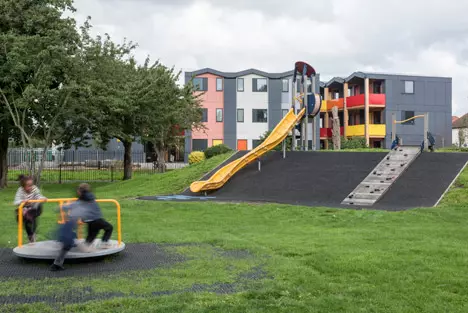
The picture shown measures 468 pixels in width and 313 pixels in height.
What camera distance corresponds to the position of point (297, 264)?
7.44 meters

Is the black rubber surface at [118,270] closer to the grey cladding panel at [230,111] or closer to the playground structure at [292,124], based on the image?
the playground structure at [292,124]

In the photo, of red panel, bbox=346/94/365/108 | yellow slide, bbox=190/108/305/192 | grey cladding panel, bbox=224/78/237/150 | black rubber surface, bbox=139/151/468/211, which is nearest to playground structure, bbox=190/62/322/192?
yellow slide, bbox=190/108/305/192

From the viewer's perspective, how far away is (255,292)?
5930 millimetres

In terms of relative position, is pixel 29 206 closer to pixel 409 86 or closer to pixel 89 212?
pixel 89 212

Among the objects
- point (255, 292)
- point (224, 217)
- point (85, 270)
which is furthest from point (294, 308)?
point (224, 217)

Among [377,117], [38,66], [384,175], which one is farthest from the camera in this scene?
[377,117]

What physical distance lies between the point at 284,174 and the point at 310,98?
5.41m

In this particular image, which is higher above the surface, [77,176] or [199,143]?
[199,143]

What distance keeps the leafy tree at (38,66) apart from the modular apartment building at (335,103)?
31.2m

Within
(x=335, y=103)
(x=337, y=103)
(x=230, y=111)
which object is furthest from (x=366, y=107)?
(x=230, y=111)

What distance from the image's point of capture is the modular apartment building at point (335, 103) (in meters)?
53.2

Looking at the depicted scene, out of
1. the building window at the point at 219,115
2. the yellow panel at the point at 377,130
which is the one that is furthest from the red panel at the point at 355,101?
the building window at the point at 219,115

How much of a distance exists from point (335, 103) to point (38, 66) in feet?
137

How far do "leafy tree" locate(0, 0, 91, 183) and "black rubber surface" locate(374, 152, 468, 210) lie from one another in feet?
45.3
